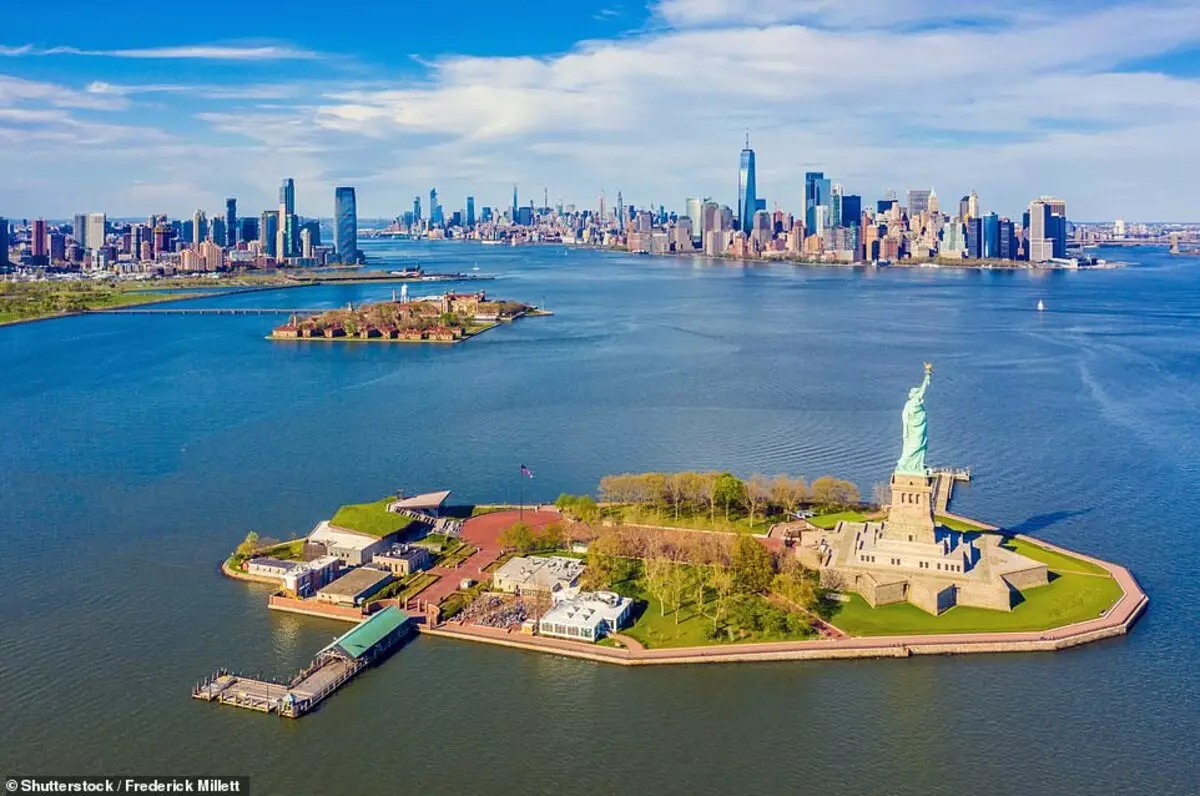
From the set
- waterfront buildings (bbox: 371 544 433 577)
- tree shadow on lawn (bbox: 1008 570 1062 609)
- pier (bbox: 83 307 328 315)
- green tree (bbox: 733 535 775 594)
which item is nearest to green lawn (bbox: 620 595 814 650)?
green tree (bbox: 733 535 775 594)

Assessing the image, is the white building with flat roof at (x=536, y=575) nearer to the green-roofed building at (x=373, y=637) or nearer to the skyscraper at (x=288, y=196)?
the green-roofed building at (x=373, y=637)

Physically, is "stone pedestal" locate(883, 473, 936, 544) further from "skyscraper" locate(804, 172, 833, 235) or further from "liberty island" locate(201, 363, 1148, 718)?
"skyscraper" locate(804, 172, 833, 235)

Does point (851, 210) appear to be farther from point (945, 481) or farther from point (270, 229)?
point (945, 481)

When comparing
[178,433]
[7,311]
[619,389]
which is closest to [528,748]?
[178,433]

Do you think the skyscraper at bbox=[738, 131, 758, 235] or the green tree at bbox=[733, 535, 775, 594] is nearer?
the green tree at bbox=[733, 535, 775, 594]

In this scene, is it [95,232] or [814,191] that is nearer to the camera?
[95,232]

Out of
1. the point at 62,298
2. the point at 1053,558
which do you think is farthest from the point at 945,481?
the point at 62,298
